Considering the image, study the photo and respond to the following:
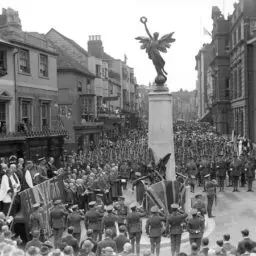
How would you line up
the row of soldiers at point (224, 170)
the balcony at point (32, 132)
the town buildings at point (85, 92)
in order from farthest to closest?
the town buildings at point (85, 92), the balcony at point (32, 132), the row of soldiers at point (224, 170)

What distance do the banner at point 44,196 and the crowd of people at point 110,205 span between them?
19.6 inches

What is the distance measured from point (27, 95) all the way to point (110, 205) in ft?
49.1

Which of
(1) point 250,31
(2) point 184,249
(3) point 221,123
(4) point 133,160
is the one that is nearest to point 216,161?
(4) point 133,160

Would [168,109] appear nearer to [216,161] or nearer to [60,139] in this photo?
[216,161]

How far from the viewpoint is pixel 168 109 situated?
65.7 ft

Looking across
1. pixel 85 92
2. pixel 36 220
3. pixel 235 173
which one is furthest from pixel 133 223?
pixel 85 92

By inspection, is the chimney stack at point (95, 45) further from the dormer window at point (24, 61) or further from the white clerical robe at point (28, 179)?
the white clerical robe at point (28, 179)

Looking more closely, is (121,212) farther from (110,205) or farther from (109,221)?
(109,221)

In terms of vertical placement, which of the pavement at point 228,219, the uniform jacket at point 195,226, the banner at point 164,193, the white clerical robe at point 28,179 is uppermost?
the white clerical robe at point 28,179

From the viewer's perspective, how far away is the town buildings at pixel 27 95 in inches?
1052

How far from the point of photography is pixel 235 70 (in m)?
54.0

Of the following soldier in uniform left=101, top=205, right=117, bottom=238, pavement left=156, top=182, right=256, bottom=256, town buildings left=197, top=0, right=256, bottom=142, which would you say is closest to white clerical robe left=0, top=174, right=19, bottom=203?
soldier in uniform left=101, top=205, right=117, bottom=238

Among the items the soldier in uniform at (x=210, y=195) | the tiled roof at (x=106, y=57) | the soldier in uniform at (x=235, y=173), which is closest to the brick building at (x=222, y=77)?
the tiled roof at (x=106, y=57)

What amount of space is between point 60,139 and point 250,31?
24.2 metres
